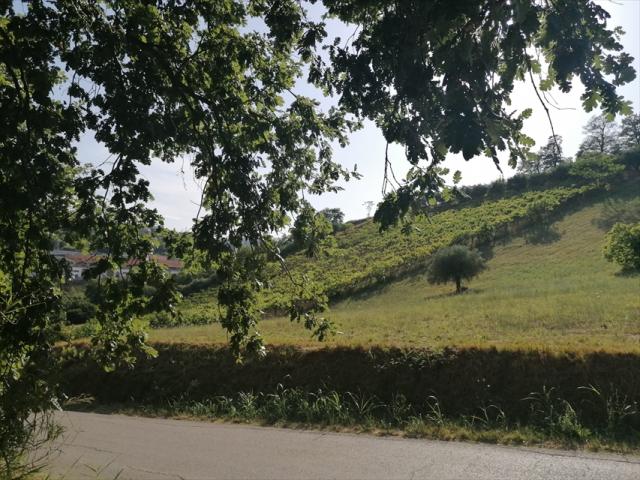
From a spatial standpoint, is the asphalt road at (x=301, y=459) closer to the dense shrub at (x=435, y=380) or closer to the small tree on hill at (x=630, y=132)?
the dense shrub at (x=435, y=380)

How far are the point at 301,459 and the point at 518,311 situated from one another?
1388 centimetres

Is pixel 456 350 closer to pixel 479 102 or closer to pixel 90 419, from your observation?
pixel 479 102

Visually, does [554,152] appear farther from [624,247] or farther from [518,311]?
[624,247]

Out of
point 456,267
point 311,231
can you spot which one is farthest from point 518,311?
point 456,267

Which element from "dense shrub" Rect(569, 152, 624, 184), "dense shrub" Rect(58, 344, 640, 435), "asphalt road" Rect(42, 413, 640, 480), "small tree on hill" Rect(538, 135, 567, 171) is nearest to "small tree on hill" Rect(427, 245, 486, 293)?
"dense shrub" Rect(58, 344, 640, 435)

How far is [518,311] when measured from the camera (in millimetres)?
18047

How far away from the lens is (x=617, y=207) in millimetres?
47125

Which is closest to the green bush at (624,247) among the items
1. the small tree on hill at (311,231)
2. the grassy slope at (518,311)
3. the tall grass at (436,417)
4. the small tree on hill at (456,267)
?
the grassy slope at (518,311)

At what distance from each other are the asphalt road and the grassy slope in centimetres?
304

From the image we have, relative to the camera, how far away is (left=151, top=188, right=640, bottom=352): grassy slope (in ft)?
40.8

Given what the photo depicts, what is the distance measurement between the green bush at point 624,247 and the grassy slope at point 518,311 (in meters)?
0.92

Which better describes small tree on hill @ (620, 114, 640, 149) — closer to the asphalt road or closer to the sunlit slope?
the sunlit slope

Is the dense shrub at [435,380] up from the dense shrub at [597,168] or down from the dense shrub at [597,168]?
down

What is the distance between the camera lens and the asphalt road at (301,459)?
214 inches
